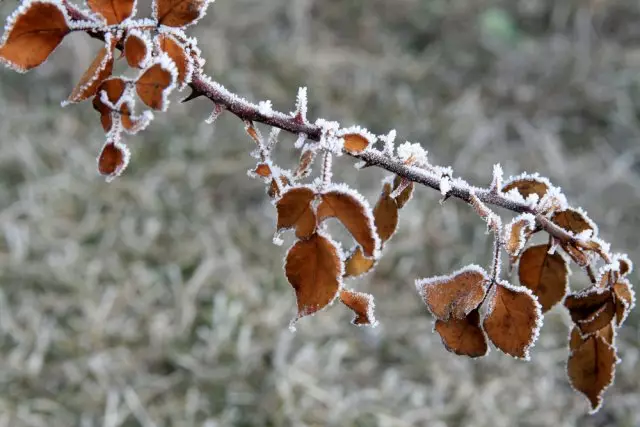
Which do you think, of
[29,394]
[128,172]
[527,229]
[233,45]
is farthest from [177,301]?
[527,229]

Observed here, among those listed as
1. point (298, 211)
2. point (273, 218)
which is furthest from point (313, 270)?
point (273, 218)

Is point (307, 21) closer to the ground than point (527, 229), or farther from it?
farther from it

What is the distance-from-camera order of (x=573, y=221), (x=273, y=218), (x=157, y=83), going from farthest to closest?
(x=273, y=218)
(x=573, y=221)
(x=157, y=83)

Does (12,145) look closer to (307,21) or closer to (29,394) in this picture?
(29,394)

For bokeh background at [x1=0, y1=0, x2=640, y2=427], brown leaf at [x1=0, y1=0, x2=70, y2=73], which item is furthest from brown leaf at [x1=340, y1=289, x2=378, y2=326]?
bokeh background at [x1=0, y1=0, x2=640, y2=427]

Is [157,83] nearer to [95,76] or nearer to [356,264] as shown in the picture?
[95,76]

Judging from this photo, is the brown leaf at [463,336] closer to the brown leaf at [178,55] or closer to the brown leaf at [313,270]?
the brown leaf at [313,270]

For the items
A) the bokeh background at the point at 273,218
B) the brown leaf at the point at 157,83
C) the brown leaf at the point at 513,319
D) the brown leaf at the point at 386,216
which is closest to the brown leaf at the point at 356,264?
the brown leaf at the point at 386,216
